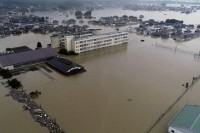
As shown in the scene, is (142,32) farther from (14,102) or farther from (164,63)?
(14,102)

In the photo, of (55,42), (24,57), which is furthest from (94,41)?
(24,57)

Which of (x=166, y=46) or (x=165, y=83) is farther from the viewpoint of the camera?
(x=166, y=46)

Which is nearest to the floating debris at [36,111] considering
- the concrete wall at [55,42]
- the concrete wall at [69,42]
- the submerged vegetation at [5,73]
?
the submerged vegetation at [5,73]

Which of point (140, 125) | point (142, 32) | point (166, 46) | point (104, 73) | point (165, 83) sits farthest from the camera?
point (142, 32)

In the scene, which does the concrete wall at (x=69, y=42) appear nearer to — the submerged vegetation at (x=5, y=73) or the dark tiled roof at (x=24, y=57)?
the dark tiled roof at (x=24, y=57)

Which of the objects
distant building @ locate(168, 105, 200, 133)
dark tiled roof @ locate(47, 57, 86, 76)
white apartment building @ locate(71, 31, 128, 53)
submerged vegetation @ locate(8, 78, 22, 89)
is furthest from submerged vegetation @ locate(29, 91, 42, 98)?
white apartment building @ locate(71, 31, 128, 53)

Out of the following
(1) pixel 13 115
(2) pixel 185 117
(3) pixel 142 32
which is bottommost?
(1) pixel 13 115

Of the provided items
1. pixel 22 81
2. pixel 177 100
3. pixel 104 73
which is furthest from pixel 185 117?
pixel 22 81
